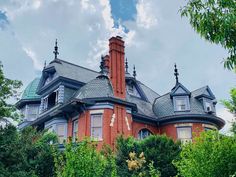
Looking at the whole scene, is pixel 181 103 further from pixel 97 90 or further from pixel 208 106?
pixel 97 90

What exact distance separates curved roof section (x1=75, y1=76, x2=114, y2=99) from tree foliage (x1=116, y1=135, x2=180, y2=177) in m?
5.35

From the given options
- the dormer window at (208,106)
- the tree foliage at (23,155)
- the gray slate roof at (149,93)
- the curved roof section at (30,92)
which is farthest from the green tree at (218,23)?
the curved roof section at (30,92)

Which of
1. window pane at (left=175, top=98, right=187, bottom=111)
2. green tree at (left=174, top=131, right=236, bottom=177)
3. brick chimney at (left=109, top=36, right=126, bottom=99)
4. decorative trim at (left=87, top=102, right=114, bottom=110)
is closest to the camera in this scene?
green tree at (left=174, top=131, right=236, bottom=177)

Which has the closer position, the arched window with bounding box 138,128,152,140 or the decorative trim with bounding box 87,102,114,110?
the decorative trim with bounding box 87,102,114,110

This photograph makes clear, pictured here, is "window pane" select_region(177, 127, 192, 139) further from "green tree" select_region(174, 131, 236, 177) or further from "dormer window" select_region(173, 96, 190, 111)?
"green tree" select_region(174, 131, 236, 177)

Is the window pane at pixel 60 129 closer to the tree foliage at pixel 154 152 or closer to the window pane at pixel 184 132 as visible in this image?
the tree foliage at pixel 154 152

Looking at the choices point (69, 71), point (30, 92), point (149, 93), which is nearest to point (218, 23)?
point (69, 71)

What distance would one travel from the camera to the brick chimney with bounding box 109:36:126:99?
26.4 metres

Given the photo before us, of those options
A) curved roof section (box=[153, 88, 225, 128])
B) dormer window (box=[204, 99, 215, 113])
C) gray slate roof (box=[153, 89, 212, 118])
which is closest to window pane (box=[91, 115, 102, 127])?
curved roof section (box=[153, 88, 225, 128])

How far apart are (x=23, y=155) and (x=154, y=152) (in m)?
7.61

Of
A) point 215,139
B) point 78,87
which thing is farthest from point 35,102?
point 215,139

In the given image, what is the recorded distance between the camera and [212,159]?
12.5 m

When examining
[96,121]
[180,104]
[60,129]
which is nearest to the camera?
[96,121]

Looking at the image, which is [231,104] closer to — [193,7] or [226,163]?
[226,163]
